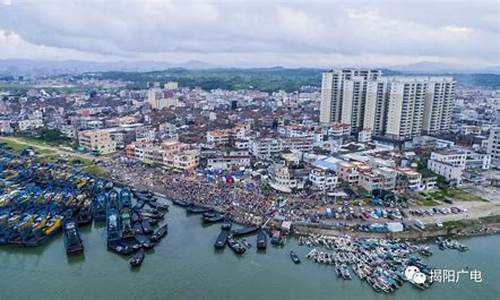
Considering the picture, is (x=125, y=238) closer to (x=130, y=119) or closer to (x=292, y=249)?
(x=292, y=249)

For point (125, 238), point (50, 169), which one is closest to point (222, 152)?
point (50, 169)

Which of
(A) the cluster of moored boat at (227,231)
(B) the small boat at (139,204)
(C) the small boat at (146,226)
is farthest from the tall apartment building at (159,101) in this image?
(C) the small boat at (146,226)

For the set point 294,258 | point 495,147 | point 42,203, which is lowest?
point 294,258

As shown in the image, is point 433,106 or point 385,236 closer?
point 385,236

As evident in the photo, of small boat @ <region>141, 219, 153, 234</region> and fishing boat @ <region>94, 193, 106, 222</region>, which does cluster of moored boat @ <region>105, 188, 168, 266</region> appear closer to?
small boat @ <region>141, 219, 153, 234</region>

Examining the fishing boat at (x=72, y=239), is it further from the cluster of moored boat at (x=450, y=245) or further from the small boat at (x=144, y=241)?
the cluster of moored boat at (x=450, y=245)

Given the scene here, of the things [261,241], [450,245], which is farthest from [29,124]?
[450,245]

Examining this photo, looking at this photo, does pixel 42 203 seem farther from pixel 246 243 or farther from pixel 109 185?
pixel 246 243
